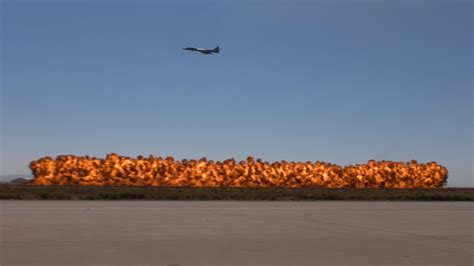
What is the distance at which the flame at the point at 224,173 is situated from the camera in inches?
2945

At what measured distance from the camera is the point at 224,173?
80.9 meters

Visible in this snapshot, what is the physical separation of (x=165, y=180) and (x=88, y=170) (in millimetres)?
10344
